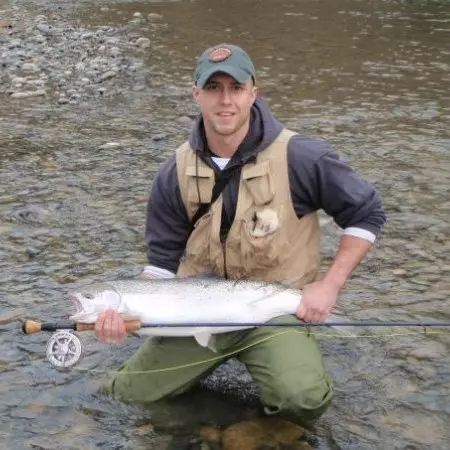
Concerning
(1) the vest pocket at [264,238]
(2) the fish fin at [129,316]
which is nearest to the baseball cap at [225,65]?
(1) the vest pocket at [264,238]

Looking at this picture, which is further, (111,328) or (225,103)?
(225,103)

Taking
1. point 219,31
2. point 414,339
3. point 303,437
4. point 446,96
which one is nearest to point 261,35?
point 219,31

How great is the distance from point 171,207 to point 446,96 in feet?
29.9

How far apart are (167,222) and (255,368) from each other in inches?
41.8

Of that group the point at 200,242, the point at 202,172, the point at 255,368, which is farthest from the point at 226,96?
the point at 255,368

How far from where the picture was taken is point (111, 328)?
4340mm

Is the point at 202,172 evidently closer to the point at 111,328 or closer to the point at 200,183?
the point at 200,183

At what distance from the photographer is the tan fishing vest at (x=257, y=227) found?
466cm

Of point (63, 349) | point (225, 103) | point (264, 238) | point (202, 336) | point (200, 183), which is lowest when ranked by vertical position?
point (63, 349)

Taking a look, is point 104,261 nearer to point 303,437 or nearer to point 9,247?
point 9,247

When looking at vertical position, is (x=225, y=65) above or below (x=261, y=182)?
above

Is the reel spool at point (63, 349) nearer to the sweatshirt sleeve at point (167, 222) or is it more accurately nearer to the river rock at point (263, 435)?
the sweatshirt sleeve at point (167, 222)

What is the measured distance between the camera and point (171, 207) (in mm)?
4891

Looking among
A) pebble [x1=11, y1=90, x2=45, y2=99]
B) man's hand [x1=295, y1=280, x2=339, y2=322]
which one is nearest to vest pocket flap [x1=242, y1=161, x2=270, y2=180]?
man's hand [x1=295, y1=280, x2=339, y2=322]
